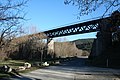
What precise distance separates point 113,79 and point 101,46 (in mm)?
58586

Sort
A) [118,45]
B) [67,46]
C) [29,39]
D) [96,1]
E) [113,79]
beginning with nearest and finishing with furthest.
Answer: [96,1] < [113,79] < [118,45] < [29,39] < [67,46]

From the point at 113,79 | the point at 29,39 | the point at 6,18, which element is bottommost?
the point at 113,79

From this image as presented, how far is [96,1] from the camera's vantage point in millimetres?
12836

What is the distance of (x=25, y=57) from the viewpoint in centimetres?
10212

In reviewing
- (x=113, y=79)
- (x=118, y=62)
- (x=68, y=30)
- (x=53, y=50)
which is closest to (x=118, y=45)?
(x=118, y=62)

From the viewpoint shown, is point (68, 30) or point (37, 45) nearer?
point (37, 45)

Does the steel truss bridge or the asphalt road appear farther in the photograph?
the steel truss bridge

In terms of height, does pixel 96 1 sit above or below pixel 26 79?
above

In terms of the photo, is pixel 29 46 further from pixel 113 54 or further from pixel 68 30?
pixel 113 54

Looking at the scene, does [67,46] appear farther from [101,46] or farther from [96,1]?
[96,1]

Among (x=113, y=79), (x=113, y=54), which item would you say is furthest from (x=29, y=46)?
(x=113, y=79)

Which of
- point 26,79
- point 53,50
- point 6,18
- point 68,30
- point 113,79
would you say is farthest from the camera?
point 53,50

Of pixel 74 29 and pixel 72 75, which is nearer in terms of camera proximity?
pixel 72 75

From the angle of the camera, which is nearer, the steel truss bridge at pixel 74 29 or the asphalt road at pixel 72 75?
the asphalt road at pixel 72 75
